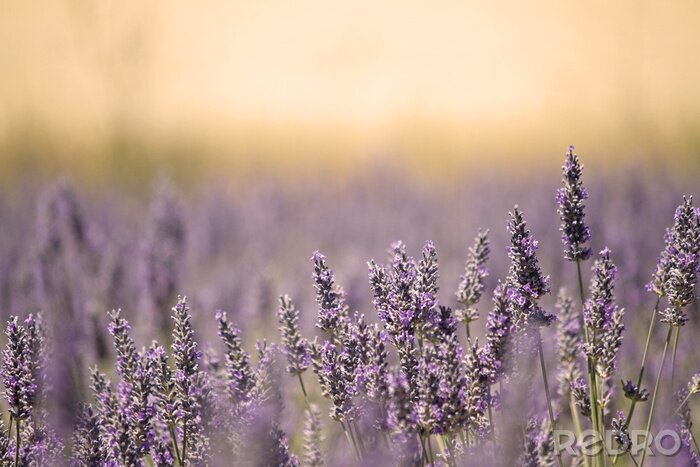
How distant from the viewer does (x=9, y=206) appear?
888cm

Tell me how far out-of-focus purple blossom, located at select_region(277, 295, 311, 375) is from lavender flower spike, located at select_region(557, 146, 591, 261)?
835 mm

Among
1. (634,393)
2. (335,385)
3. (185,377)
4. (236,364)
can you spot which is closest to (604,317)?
(634,393)

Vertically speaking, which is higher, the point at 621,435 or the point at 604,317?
the point at 604,317

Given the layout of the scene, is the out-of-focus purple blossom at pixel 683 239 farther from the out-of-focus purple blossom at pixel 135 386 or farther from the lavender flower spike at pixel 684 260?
the out-of-focus purple blossom at pixel 135 386

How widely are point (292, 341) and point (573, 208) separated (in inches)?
36.7

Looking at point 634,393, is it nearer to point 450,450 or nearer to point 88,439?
point 450,450

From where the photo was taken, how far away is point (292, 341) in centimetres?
212

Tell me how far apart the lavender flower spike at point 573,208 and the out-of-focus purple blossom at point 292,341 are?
2.74ft

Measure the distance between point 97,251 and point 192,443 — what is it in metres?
4.06

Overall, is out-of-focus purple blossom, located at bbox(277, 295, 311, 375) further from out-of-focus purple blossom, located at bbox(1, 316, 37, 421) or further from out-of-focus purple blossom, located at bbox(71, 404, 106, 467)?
out-of-focus purple blossom, located at bbox(1, 316, 37, 421)

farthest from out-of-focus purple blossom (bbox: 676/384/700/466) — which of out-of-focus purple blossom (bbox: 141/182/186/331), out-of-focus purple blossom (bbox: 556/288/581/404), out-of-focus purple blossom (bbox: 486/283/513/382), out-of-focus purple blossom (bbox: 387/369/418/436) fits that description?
out-of-focus purple blossom (bbox: 141/182/186/331)

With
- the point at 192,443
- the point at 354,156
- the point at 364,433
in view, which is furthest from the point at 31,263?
the point at 354,156

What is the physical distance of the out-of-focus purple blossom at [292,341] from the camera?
6.76 ft

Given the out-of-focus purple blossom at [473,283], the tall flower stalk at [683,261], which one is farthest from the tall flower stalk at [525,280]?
the tall flower stalk at [683,261]
